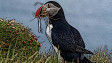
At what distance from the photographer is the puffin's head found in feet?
19.7

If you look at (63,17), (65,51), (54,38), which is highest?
(63,17)

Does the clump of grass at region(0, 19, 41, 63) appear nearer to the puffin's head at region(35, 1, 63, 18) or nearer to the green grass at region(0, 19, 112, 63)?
the green grass at region(0, 19, 112, 63)

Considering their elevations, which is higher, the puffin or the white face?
the white face

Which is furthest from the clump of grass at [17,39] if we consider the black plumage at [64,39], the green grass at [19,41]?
the black plumage at [64,39]

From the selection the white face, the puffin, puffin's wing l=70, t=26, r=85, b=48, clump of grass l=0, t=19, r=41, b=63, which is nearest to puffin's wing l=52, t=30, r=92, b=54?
the puffin

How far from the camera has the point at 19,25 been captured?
25.1 ft

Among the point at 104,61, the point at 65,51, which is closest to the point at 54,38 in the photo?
the point at 65,51

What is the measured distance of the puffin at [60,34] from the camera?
5844 mm

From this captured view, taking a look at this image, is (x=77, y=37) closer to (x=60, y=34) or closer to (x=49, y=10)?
(x=60, y=34)

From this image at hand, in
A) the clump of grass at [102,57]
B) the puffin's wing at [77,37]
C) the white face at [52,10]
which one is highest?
the white face at [52,10]

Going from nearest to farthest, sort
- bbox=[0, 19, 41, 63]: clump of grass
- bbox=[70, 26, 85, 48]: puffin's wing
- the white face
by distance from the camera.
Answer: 1. the white face
2. bbox=[70, 26, 85, 48]: puffin's wing
3. bbox=[0, 19, 41, 63]: clump of grass

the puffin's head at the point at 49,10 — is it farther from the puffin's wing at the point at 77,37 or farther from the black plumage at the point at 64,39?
the puffin's wing at the point at 77,37

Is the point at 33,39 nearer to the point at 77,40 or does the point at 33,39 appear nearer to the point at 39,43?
the point at 39,43

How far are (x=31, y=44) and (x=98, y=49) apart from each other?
344 centimetres
